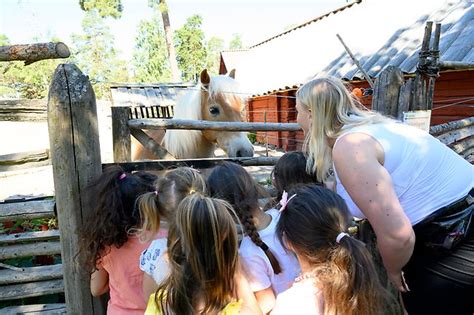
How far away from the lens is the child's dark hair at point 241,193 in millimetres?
1701

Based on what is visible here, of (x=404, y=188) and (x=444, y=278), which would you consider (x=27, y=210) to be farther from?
(x=444, y=278)

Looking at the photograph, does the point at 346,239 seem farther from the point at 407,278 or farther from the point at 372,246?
the point at 372,246

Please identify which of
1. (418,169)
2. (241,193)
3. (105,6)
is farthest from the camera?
(105,6)

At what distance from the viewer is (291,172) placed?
2234 mm

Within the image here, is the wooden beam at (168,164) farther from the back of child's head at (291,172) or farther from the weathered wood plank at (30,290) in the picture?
the weathered wood plank at (30,290)

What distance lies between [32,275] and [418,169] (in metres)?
2.60

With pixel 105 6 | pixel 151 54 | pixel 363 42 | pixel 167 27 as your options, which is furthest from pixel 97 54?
pixel 363 42

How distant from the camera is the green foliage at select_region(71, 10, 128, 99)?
38.0 metres

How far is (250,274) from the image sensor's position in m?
1.64

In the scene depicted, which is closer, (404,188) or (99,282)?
(404,188)

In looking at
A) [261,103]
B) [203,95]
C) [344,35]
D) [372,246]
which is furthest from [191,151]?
[261,103]

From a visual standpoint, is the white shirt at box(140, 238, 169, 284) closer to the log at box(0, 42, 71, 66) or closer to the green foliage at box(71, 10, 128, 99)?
the log at box(0, 42, 71, 66)

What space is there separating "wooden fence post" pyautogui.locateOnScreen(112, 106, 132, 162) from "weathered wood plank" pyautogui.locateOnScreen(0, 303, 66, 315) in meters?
1.14

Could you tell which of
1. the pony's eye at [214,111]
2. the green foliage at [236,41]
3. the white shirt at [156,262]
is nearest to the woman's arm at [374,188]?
the white shirt at [156,262]
